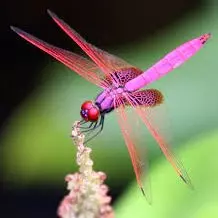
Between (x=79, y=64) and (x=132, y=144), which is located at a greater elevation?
(x=79, y=64)

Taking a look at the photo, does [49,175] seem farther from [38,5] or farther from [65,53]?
[65,53]

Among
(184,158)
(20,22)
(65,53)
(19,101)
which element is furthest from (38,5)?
(65,53)

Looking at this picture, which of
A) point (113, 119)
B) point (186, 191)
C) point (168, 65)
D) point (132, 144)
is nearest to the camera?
point (132, 144)

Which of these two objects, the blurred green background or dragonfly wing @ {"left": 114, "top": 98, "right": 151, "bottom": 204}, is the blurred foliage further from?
dragonfly wing @ {"left": 114, "top": 98, "right": 151, "bottom": 204}

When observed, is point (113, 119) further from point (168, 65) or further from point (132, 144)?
point (132, 144)

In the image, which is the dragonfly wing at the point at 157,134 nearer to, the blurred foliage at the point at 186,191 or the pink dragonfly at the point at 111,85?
the pink dragonfly at the point at 111,85

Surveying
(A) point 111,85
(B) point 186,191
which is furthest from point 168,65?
(B) point 186,191

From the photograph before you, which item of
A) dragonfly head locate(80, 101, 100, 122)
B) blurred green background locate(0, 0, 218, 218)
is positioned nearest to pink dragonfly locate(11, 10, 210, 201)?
dragonfly head locate(80, 101, 100, 122)
